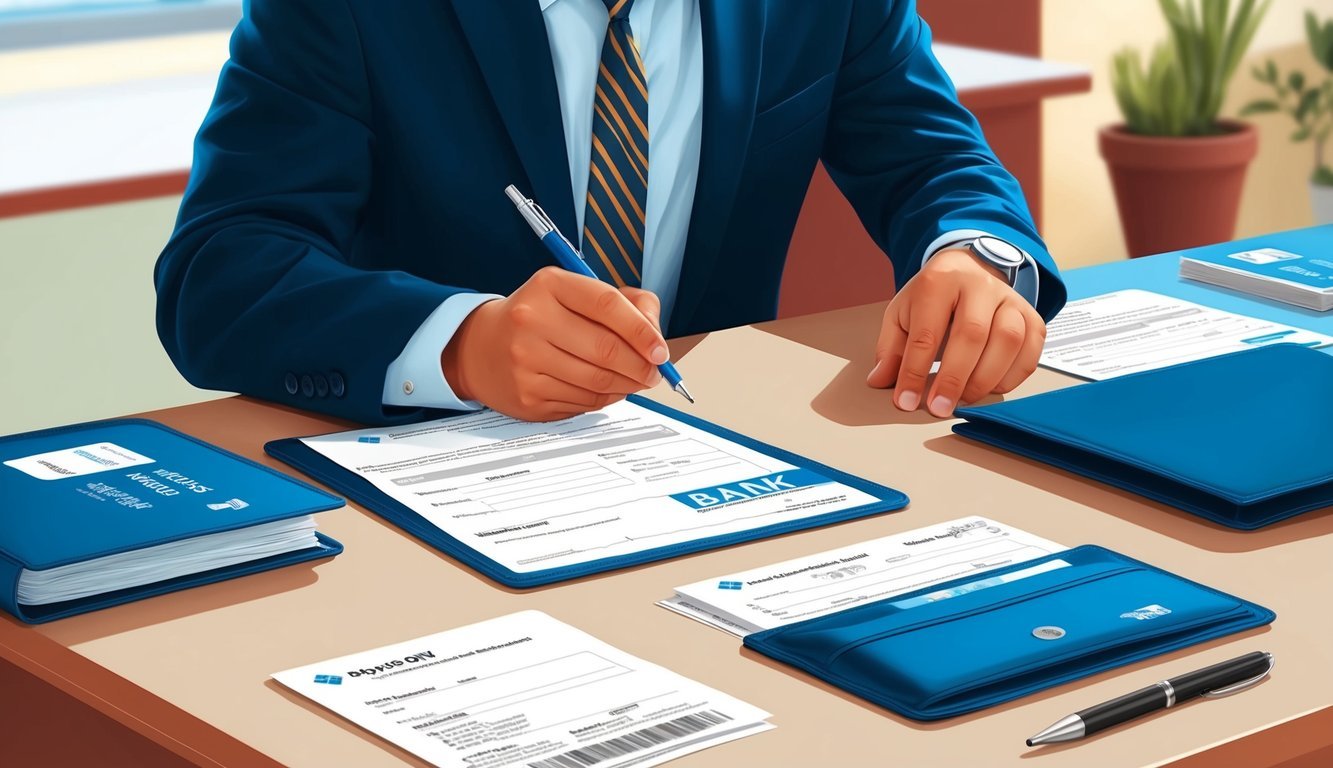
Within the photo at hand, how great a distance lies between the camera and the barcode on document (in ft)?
2.67

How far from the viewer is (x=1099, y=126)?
17.2 feet

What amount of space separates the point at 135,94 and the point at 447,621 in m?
2.87

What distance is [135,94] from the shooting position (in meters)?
3.59

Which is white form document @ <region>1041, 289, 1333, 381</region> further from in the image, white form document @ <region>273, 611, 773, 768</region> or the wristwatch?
white form document @ <region>273, 611, 773, 768</region>

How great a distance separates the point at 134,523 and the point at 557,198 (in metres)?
0.72

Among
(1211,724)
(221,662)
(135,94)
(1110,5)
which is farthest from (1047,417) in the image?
(1110,5)

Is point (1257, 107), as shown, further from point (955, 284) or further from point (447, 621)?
point (447, 621)

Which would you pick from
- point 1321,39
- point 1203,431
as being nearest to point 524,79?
point 1203,431

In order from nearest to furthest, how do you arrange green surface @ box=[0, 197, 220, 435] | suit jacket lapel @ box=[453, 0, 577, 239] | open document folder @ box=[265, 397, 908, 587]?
open document folder @ box=[265, 397, 908, 587] < suit jacket lapel @ box=[453, 0, 577, 239] < green surface @ box=[0, 197, 220, 435]

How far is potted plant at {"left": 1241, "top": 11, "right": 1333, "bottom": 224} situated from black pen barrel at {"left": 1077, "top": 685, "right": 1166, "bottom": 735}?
454cm

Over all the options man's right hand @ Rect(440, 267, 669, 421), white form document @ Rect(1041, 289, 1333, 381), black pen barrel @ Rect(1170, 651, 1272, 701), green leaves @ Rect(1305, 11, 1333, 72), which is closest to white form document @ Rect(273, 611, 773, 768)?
black pen barrel @ Rect(1170, 651, 1272, 701)

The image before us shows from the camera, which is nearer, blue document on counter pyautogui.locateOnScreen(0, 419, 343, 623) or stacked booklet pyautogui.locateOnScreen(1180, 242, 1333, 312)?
blue document on counter pyautogui.locateOnScreen(0, 419, 343, 623)

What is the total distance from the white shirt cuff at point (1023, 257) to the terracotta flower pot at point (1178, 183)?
135 inches

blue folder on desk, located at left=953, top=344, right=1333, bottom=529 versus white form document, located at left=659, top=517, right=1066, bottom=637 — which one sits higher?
blue folder on desk, located at left=953, top=344, right=1333, bottom=529
